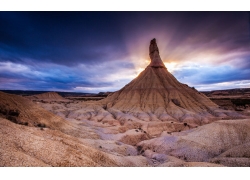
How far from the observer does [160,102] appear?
3622cm

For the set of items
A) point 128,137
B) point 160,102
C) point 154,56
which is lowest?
point 128,137

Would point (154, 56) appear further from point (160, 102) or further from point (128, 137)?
point (128, 137)

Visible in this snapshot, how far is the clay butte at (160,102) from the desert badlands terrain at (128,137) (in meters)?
0.17

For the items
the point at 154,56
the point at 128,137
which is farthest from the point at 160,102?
the point at 128,137

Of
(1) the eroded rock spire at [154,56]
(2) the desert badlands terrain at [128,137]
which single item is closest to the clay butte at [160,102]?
(1) the eroded rock spire at [154,56]

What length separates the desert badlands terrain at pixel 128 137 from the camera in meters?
7.27

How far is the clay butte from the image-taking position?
3164 centimetres

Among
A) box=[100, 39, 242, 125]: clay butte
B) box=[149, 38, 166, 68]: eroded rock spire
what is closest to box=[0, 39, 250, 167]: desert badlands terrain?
box=[100, 39, 242, 125]: clay butte

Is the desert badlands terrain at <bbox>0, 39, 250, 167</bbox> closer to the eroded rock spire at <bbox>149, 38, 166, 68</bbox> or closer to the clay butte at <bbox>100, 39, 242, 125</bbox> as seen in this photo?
the clay butte at <bbox>100, 39, 242, 125</bbox>

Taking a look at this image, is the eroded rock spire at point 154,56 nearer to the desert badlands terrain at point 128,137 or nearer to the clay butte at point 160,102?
the clay butte at point 160,102

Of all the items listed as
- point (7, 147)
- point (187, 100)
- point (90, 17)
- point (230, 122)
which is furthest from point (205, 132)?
point (187, 100)

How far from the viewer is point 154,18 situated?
952 cm

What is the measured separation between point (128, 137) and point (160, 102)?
18925mm
